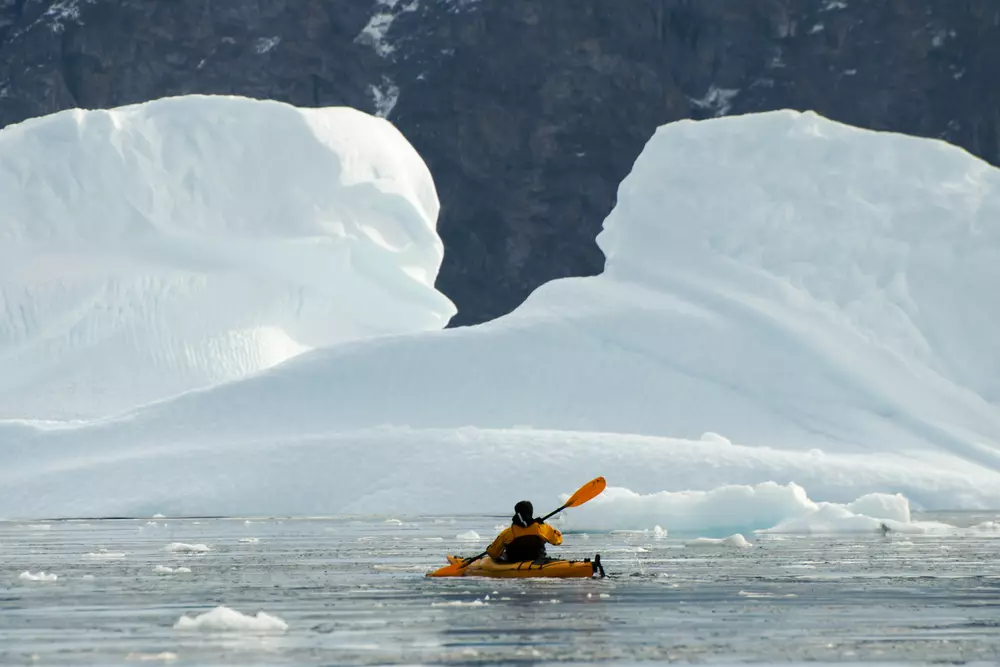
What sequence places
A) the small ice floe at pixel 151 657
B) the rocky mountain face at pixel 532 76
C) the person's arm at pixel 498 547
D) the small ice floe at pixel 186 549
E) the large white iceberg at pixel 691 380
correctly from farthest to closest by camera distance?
1. the rocky mountain face at pixel 532 76
2. the large white iceberg at pixel 691 380
3. the small ice floe at pixel 186 549
4. the person's arm at pixel 498 547
5. the small ice floe at pixel 151 657

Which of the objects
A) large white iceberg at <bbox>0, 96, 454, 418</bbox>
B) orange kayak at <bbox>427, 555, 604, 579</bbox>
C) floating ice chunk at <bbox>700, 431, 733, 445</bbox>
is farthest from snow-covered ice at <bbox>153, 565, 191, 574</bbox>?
large white iceberg at <bbox>0, 96, 454, 418</bbox>

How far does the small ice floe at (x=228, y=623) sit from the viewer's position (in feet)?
35.5

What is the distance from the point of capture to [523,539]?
15.2 m

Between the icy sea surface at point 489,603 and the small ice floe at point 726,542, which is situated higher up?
the small ice floe at point 726,542

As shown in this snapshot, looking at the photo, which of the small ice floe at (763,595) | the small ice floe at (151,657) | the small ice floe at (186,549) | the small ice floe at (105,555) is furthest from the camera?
the small ice floe at (186,549)

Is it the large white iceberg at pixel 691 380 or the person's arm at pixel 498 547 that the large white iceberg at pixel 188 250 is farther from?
the person's arm at pixel 498 547

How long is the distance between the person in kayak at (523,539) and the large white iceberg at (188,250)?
22901mm

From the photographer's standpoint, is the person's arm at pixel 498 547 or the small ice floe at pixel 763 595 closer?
the small ice floe at pixel 763 595

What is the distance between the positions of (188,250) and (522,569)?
26.3 meters

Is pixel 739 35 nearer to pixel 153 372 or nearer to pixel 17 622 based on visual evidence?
pixel 153 372

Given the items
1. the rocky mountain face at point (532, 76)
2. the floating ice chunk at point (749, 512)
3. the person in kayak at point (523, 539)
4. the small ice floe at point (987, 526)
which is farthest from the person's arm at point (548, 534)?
the rocky mountain face at point (532, 76)

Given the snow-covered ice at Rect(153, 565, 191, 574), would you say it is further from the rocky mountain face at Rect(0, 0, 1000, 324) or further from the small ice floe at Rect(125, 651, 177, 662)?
the rocky mountain face at Rect(0, 0, 1000, 324)

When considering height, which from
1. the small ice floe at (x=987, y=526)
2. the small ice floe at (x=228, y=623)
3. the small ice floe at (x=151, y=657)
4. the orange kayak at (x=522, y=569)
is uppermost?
the small ice floe at (x=987, y=526)

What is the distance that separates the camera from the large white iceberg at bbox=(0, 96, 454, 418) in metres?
37.7
